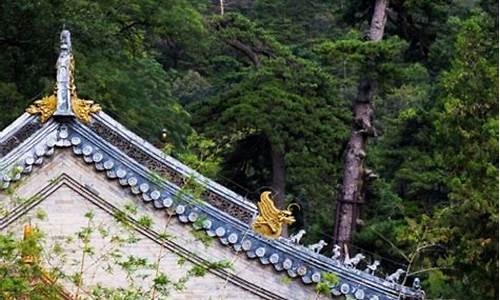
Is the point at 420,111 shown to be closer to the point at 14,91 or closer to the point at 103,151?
the point at 14,91

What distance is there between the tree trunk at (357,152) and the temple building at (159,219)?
6.00 metres

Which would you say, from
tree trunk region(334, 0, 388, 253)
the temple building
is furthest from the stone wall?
tree trunk region(334, 0, 388, 253)

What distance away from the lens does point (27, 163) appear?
30.2 ft

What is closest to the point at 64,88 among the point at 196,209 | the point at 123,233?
the point at 123,233

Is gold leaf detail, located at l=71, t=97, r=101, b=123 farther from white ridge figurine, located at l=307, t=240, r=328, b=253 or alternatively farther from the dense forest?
the dense forest

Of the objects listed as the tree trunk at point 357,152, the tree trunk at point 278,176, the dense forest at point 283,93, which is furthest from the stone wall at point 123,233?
the tree trunk at point 278,176

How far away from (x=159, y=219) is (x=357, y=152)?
6.54m

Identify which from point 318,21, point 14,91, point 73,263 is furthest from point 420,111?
point 318,21

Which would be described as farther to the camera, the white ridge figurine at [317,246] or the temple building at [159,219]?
the white ridge figurine at [317,246]

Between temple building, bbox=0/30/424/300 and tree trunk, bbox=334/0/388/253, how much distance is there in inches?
236

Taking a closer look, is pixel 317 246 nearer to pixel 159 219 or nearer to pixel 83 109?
pixel 159 219

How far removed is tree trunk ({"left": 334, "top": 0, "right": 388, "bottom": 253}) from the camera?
1542 cm

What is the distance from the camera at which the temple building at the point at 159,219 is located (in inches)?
362

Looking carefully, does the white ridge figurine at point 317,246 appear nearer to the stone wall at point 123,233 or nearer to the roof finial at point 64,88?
the stone wall at point 123,233
